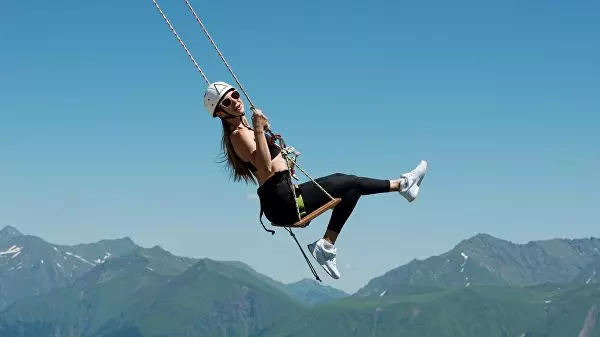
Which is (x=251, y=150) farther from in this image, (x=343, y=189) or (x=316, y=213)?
(x=343, y=189)

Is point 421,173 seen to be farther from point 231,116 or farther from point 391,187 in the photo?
point 231,116

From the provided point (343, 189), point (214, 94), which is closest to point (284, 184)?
point (343, 189)

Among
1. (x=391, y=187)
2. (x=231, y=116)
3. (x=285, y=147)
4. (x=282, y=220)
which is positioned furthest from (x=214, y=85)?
(x=391, y=187)

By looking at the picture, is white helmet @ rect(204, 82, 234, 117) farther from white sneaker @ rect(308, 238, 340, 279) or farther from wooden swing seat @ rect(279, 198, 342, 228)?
white sneaker @ rect(308, 238, 340, 279)

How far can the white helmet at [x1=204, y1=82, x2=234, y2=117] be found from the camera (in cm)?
1013

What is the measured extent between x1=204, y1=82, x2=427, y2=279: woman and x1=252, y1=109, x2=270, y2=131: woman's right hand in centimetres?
34

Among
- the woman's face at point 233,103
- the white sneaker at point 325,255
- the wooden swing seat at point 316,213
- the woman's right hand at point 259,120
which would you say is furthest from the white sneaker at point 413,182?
the woman's face at point 233,103

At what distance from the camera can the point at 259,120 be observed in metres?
10.1

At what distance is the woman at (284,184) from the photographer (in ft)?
34.7

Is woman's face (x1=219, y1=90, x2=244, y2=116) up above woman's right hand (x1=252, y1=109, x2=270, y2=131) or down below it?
above

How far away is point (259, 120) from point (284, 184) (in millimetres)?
1135

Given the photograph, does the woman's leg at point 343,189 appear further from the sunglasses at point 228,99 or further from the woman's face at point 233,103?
the sunglasses at point 228,99

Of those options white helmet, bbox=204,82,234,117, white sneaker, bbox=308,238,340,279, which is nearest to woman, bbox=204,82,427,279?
white sneaker, bbox=308,238,340,279

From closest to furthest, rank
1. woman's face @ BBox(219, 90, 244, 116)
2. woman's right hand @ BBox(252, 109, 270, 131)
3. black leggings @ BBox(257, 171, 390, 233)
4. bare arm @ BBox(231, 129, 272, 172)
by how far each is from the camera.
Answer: woman's right hand @ BBox(252, 109, 270, 131)
woman's face @ BBox(219, 90, 244, 116)
bare arm @ BBox(231, 129, 272, 172)
black leggings @ BBox(257, 171, 390, 233)
